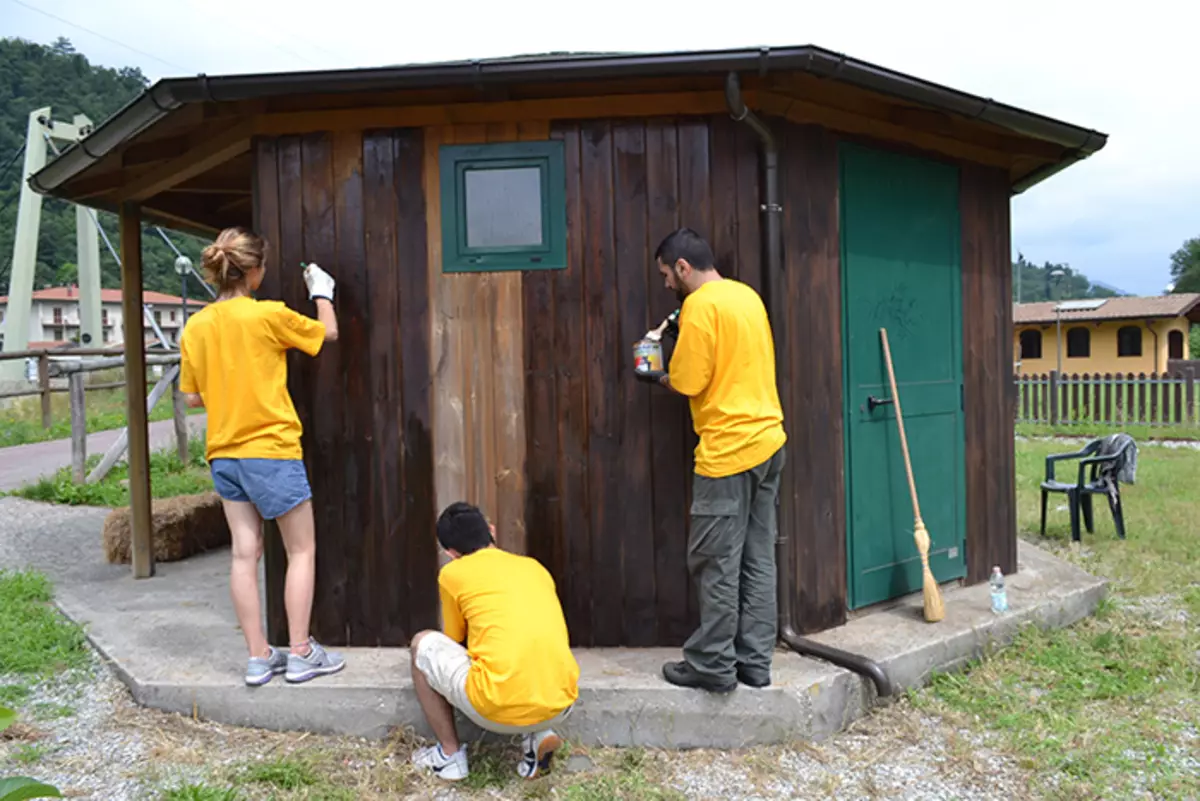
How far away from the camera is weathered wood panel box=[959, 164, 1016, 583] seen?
5.02 meters

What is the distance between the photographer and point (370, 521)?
414 cm

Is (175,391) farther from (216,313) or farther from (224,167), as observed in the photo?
(216,313)

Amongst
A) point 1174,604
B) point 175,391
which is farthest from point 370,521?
point 175,391

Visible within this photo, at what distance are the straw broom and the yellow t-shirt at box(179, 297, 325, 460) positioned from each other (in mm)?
2813

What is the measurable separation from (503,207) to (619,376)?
0.93 metres

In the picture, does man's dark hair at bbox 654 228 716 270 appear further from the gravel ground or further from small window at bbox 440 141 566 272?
the gravel ground

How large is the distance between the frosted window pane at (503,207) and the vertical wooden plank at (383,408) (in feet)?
0.92

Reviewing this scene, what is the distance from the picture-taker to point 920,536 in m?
4.38

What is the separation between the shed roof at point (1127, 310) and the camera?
104ft

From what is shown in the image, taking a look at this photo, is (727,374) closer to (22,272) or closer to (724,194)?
(724,194)

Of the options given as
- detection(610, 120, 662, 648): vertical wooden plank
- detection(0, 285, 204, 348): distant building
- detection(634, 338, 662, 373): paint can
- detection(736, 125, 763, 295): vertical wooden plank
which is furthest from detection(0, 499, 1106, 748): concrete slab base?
detection(0, 285, 204, 348): distant building

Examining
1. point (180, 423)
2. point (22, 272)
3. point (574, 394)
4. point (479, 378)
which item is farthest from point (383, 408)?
point (22, 272)

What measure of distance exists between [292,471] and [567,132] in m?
1.91

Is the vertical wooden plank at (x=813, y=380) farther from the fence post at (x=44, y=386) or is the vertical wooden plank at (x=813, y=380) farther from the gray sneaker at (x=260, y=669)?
the fence post at (x=44, y=386)
